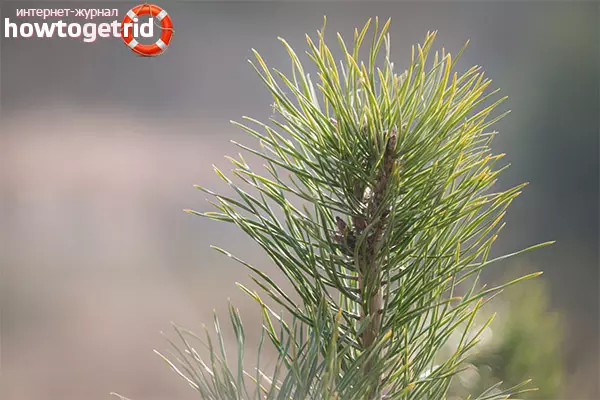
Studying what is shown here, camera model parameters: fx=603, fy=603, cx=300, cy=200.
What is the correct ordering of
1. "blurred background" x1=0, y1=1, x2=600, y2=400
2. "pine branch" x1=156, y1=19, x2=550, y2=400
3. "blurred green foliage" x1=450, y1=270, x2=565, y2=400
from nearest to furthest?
1. "pine branch" x1=156, y1=19, x2=550, y2=400
2. "blurred green foliage" x1=450, y1=270, x2=565, y2=400
3. "blurred background" x1=0, y1=1, x2=600, y2=400

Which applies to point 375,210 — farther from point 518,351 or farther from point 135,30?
point 135,30

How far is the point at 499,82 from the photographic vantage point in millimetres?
1297

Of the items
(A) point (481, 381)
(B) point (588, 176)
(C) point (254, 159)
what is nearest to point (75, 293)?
(C) point (254, 159)

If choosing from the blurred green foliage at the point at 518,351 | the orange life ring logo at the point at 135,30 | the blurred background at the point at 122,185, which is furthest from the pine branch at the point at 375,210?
the blurred background at the point at 122,185

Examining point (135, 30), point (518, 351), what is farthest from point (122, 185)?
point (518, 351)

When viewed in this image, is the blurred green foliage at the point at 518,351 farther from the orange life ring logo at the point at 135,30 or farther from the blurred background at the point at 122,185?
the orange life ring logo at the point at 135,30

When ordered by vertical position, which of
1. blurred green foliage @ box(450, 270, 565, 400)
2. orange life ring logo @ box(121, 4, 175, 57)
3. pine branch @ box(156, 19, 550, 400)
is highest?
orange life ring logo @ box(121, 4, 175, 57)

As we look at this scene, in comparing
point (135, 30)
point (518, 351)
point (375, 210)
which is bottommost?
point (518, 351)

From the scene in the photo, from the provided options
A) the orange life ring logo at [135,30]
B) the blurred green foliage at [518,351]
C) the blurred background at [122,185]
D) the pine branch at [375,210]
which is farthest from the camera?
the blurred background at [122,185]

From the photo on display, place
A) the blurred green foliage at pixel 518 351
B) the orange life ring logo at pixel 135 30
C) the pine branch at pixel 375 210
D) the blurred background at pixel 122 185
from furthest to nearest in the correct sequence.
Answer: the blurred background at pixel 122 185 < the orange life ring logo at pixel 135 30 < the blurred green foliage at pixel 518 351 < the pine branch at pixel 375 210

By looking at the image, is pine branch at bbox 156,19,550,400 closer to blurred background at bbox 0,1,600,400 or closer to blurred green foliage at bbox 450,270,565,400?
blurred green foliage at bbox 450,270,565,400

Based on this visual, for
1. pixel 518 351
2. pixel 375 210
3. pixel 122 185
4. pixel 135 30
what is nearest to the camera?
pixel 375 210

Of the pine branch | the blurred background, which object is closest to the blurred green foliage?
the blurred background

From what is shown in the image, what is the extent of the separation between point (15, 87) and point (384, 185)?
1.04 m
